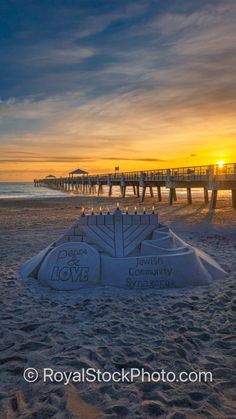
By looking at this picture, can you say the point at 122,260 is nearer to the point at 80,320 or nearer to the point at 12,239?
the point at 80,320

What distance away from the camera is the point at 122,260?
6176 millimetres

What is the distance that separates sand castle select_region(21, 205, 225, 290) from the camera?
239 inches

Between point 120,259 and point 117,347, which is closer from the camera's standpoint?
point 117,347

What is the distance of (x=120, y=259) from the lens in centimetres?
620

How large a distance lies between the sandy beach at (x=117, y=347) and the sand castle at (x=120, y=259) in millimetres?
309

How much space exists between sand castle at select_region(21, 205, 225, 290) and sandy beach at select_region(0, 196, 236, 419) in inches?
12.2

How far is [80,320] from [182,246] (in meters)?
3.14

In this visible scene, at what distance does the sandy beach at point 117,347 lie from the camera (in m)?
2.97

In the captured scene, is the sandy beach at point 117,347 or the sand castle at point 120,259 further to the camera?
the sand castle at point 120,259

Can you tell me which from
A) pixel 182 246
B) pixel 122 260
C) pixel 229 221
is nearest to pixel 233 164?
pixel 229 221

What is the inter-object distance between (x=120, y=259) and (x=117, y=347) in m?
2.35

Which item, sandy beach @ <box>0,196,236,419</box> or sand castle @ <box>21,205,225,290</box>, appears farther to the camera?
sand castle @ <box>21,205,225,290</box>

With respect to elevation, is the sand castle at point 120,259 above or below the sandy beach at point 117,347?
above

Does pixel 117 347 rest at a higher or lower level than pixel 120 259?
lower
